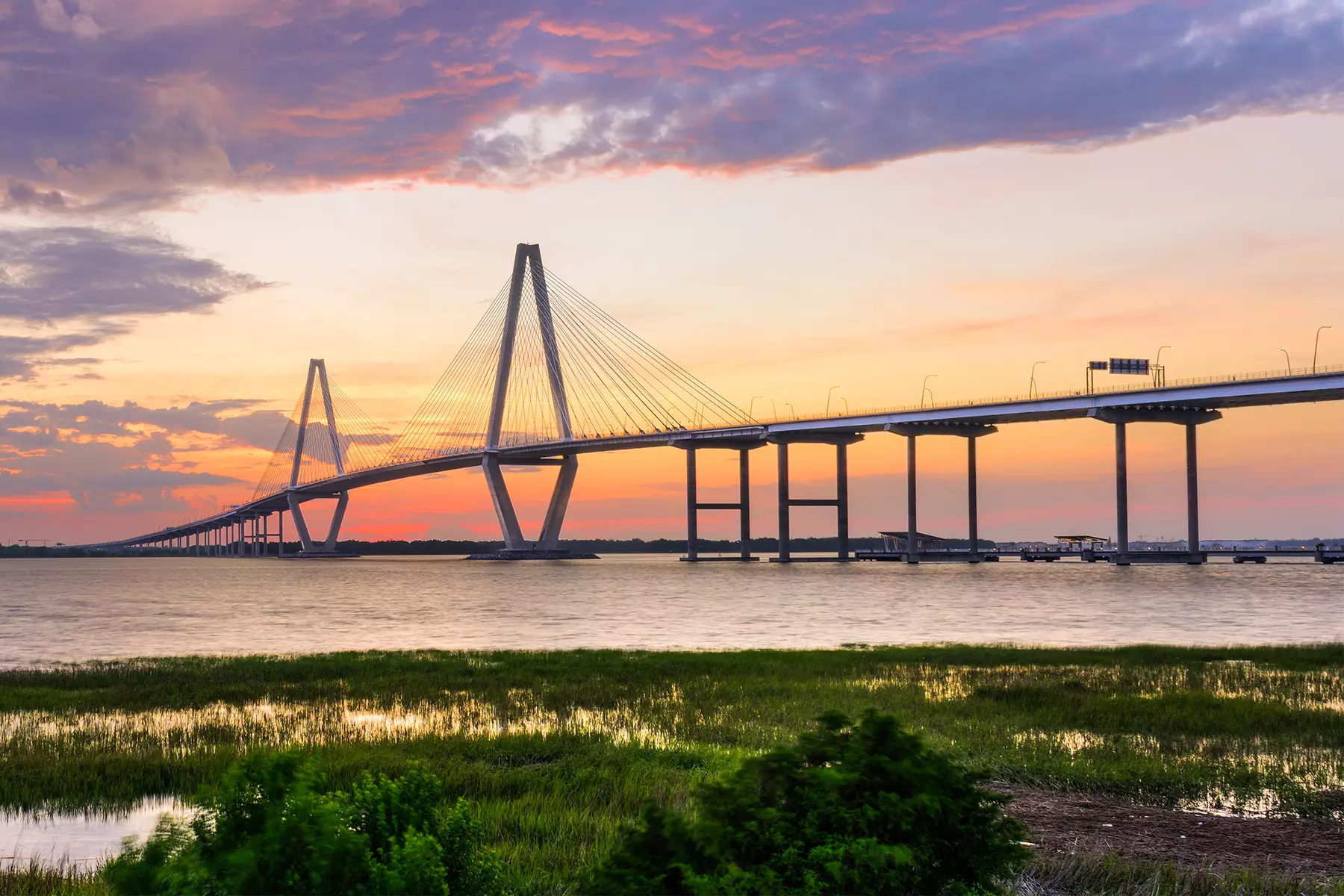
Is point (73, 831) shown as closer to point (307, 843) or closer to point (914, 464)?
point (307, 843)

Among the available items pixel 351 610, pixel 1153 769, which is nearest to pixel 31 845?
pixel 1153 769

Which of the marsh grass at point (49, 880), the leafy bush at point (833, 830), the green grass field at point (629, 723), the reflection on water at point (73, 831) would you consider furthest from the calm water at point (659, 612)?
the leafy bush at point (833, 830)

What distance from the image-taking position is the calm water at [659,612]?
38312mm

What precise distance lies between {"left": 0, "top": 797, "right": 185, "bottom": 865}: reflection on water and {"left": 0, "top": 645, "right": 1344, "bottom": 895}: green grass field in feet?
1.36

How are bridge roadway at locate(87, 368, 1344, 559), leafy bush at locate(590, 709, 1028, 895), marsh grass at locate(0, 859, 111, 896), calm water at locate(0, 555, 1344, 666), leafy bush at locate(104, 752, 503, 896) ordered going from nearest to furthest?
leafy bush at locate(104, 752, 503, 896)
leafy bush at locate(590, 709, 1028, 895)
marsh grass at locate(0, 859, 111, 896)
calm water at locate(0, 555, 1344, 666)
bridge roadway at locate(87, 368, 1344, 559)

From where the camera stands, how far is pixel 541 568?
127062mm

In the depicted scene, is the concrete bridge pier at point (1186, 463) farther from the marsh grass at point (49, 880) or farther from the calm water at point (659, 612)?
the marsh grass at point (49, 880)

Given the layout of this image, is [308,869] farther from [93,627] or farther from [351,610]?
[351,610]

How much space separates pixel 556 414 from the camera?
109062mm

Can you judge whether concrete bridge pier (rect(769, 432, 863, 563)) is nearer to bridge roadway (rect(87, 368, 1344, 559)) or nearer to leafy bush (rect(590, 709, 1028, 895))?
bridge roadway (rect(87, 368, 1344, 559))

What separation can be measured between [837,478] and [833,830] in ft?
447

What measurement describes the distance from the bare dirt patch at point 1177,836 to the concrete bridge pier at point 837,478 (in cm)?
12078

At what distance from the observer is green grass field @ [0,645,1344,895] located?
456 inches

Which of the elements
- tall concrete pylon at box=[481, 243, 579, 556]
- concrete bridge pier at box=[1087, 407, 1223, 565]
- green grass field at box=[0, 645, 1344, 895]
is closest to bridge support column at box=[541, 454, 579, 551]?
tall concrete pylon at box=[481, 243, 579, 556]
